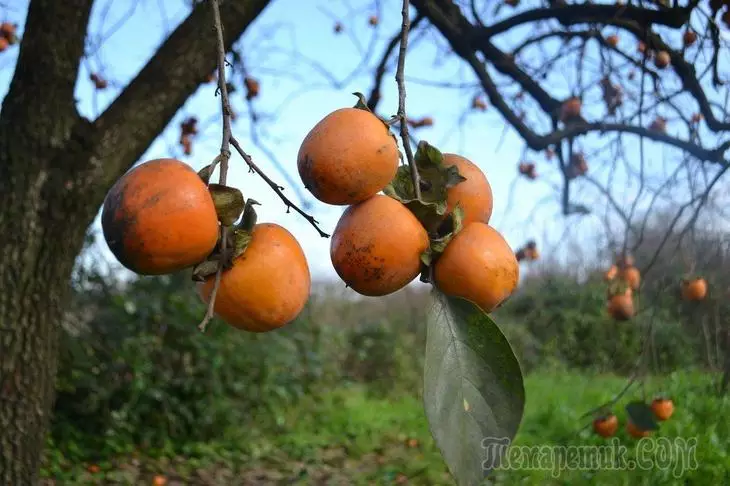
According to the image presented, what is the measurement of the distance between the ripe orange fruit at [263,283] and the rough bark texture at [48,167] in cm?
165

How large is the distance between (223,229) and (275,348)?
14.9 feet

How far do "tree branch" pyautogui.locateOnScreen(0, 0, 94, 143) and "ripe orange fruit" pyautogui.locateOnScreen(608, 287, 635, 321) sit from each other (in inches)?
95.5

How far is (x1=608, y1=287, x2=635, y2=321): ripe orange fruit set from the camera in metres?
3.02

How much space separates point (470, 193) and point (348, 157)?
14 centimetres

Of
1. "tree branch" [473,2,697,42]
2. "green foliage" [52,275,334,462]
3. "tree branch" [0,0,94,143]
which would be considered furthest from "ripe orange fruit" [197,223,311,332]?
"green foliage" [52,275,334,462]

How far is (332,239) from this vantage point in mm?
634

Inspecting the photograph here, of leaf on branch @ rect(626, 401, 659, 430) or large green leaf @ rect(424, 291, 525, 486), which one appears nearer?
large green leaf @ rect(424, 291, 525, 486)

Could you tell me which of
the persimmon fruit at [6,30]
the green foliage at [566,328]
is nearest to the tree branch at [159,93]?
the persimmon fruit at [6,30]

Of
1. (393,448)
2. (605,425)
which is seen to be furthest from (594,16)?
(393,448)

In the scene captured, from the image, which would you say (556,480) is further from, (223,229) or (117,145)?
(223,229)

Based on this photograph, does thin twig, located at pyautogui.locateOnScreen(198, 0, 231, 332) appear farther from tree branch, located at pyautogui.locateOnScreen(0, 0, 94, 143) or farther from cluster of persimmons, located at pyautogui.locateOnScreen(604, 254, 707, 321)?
cluster of persimmons, located at pyautogui.locateOnScreen(604, 254, 707, 321)

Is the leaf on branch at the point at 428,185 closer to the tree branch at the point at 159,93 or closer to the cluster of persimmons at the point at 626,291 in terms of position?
the tree branch at the point at 159,93

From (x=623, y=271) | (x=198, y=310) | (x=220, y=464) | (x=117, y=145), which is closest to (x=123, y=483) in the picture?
(x=220, y=464)

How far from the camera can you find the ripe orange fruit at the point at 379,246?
1.93ft
